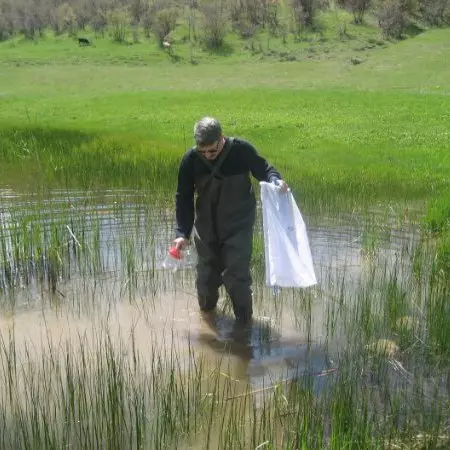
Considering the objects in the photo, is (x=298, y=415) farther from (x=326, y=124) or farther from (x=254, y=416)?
(x=326, y=124)

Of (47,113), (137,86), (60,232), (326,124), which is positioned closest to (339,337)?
(60,232)

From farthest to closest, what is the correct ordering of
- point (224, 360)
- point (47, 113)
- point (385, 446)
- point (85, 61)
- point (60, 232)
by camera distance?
point (85, 61), point (47, 113), point (60, 232), point (224, 360), point (385, 446)

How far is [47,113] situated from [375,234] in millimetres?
16528

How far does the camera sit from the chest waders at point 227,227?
17.6ft

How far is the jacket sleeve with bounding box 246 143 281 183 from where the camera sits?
5.36 metres

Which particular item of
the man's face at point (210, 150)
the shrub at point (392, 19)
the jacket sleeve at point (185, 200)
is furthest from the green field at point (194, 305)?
the shrub at point (392, 19)

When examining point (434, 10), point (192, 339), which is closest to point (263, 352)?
point (192, 339)

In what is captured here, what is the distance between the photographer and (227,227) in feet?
18.0

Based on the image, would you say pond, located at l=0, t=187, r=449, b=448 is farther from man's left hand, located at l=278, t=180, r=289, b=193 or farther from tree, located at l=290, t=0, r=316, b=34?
tree, located at l=290, t=0, r=316, b=34

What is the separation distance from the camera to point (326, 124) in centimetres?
1831

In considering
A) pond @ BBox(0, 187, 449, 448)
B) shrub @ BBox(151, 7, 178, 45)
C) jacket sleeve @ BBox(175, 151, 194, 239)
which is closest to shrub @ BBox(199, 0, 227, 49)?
shrub @ BBox(151, 7, 178, 45)

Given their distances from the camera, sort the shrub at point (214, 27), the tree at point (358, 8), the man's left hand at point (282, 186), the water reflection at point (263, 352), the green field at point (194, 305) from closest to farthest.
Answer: the green field at point (194, 305) < the water reflection at point (263, 352) < the man's left hand at point (282, 186) < the shrub at point (214, 27) < the tree at point (358, 8)

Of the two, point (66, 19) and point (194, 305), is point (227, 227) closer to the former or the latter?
point (194, 305)

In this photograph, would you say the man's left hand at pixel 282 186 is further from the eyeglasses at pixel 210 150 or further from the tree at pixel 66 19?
the tree at pixel 66 19
